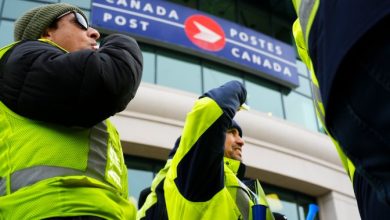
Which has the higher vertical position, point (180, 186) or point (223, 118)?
point (223, 118)

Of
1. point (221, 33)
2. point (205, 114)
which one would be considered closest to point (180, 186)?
point (205, 114)

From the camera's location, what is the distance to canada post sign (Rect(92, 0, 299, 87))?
11531 millimetres

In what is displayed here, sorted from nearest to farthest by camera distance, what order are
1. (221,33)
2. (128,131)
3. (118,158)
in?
Answer: (118,158) → (128,131) → (221,33)

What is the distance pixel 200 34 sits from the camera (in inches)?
485

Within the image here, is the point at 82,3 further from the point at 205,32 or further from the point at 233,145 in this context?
the point at 233,145

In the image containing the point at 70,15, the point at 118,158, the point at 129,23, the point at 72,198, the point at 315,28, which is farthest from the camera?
the point at 129,23

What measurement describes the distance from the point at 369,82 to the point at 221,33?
38.6 feet

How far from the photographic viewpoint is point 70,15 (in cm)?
235

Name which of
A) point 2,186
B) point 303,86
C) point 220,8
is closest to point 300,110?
point 303,86

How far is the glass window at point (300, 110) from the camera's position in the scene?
12914mm

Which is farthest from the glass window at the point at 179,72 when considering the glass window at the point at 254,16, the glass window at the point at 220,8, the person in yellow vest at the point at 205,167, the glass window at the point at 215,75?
the person in yellow vest at the point at 205,167

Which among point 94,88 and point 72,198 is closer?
point 72,198

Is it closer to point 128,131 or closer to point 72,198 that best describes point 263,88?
point 128,131

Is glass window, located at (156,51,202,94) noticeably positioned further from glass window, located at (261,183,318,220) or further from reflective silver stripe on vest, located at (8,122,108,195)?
reflective silver stripe on vest, located at (8,122,108,195)
